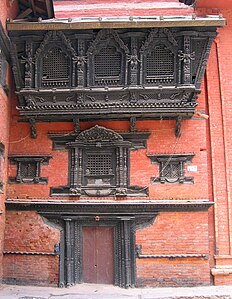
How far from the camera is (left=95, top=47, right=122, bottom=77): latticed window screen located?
33.2ft

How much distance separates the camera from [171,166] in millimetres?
10406

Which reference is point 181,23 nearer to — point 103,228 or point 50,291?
point 103,228

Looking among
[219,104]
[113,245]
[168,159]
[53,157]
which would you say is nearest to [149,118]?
[168,159]

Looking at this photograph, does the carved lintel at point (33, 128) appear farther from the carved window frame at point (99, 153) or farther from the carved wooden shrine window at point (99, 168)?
the carved wooden shrine window at point (99, 168)

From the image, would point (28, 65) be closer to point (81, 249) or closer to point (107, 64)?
point (107, 64)

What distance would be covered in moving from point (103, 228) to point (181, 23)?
5.59m

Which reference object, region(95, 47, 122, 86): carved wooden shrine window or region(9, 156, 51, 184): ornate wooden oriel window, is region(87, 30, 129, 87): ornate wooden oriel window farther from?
region(9, 156, 51, 184): ornate wooden oriel window

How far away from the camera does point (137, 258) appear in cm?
995

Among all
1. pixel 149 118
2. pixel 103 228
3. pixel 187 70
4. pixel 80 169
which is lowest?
pixel 103 228

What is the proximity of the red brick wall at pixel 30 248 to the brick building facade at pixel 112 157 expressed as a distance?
0.03m

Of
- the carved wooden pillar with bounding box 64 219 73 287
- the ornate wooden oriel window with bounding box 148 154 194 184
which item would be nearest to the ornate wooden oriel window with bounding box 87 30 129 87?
the ornate wooden oriel window with bounding box 148 154 194 184

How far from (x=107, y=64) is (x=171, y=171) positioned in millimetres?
3317

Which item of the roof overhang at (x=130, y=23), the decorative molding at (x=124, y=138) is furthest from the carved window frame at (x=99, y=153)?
the roof overhang at (x=130, y=23)

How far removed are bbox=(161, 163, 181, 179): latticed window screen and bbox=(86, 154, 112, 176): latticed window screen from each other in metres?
1.46
